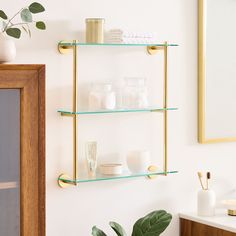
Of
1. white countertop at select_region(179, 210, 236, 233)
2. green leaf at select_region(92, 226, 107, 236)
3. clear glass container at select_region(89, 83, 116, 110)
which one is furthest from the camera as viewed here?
white countertop at select_region(179, 210, 236, 233)

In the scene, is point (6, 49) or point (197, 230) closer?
point (6, 49)

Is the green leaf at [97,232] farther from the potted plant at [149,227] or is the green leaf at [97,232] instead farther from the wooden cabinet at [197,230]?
the wooden cabinet at [197,230]

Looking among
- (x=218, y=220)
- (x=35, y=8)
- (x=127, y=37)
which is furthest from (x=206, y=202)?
(x=35, y=8)

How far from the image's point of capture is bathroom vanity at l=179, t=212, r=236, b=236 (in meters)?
3.12

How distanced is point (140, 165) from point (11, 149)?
0.83 metres

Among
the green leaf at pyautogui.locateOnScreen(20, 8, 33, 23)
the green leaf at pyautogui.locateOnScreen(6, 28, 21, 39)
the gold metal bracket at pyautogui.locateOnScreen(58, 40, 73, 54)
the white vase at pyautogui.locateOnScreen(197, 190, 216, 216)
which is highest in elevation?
the green leaf at pyautogui.locateOnScreen(20, 8, 33, 23)

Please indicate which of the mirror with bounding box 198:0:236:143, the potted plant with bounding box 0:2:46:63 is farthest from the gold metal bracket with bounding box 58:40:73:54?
the mirror with bounding box 198:0:236:143

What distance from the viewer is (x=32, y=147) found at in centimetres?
243

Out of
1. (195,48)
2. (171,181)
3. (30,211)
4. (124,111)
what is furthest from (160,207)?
(30,211)

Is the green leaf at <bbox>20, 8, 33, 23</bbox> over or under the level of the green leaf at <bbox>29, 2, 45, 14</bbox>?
under

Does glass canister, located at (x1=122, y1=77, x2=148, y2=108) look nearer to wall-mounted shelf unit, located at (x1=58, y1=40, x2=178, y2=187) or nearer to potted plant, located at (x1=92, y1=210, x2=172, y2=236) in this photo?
wall-mounted shelf unit, located at (x1=58, y1=40, x2=178, y2=187)

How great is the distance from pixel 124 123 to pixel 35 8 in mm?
768

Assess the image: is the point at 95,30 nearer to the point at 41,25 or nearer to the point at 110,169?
the point at 41,25

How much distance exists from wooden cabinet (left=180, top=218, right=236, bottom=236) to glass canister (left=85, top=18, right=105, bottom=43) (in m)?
0.99
